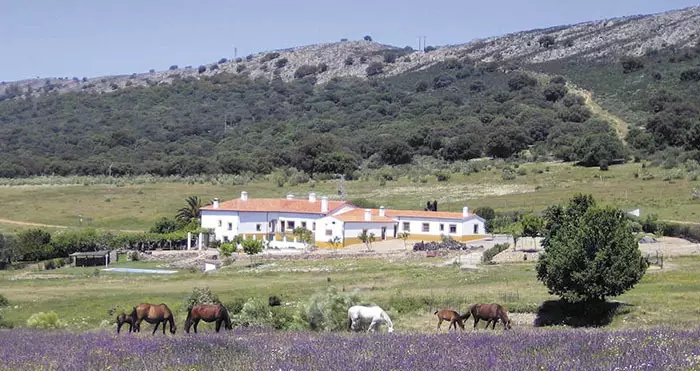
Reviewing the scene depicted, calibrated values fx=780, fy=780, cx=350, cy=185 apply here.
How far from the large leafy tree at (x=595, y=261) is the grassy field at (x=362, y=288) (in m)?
1.31

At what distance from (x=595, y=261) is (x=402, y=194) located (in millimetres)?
66615

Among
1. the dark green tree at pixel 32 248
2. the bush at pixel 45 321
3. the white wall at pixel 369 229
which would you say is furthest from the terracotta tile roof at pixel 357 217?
the bush at pixel 45 321

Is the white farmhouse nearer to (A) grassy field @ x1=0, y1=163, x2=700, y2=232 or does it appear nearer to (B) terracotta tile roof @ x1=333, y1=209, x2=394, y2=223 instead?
(B) terracotta tile roof @ x1=333, y1=209, x2=394, y2=223

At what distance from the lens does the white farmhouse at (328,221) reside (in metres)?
71.7

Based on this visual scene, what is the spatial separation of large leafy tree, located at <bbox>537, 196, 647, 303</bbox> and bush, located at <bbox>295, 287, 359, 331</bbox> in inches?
375

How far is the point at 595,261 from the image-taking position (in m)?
30.7

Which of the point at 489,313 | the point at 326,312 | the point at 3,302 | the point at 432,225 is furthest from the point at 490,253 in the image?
the point at 3,302

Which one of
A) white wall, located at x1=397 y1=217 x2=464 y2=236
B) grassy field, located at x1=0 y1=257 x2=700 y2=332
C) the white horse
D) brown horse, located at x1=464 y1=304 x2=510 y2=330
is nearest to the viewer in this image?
the white horse

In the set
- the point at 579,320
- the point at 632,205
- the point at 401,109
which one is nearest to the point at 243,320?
the point at 579,320

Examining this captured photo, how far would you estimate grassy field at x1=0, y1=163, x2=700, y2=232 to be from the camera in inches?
3159

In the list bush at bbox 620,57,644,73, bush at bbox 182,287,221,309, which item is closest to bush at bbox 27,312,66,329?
bush at bbox 182,287,221,309

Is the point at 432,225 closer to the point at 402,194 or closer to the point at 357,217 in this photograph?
the point at 357,217

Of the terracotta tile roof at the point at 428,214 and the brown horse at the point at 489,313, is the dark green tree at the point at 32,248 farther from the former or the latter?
the brown horse at the point at 489,313

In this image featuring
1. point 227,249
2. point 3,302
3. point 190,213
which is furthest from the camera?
point 190,213
